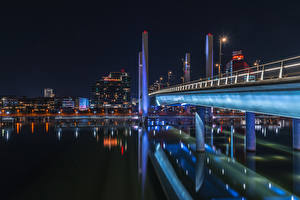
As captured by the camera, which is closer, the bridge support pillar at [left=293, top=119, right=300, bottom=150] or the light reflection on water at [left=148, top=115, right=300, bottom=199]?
the light reflection on water at [left=148, top=115, right=300, bottom=199]

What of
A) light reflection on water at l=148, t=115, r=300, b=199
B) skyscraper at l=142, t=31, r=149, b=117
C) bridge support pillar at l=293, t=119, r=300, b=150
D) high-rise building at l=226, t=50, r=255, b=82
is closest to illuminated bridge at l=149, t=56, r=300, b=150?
light reflection on water at l=148, t=115, r=300, b=199

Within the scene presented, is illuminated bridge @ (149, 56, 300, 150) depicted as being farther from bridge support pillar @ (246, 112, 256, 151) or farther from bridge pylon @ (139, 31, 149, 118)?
bridge pylon @ (139, 31, 149, 118)

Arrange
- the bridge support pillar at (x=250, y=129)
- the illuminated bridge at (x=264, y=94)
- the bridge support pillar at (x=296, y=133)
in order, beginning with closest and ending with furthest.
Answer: the illuminated bridge at (x=264, y=94) → the bridge support pillar at (x=250, y=129) → the bridge support pillar at (x=296, y=133)

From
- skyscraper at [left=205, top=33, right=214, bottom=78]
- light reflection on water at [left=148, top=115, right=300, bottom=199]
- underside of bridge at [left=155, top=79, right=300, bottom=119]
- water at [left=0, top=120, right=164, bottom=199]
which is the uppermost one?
skyscraper at [left=205, top=33, right=214, bottom=78]

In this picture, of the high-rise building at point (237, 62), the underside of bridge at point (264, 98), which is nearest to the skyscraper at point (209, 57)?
the underside of bridge at point (264, 98)

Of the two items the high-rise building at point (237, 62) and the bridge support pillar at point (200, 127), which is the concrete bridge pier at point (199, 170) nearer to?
the bridge support pillar at point (200, 127)

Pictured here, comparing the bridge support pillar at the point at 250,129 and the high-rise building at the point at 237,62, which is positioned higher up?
the high-rise building at the point at 237,62

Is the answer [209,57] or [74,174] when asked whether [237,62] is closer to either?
[209,57]

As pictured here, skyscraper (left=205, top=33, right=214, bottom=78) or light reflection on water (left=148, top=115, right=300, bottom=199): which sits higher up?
skyscraper (left=205, top=33, right=214, bottom=78)

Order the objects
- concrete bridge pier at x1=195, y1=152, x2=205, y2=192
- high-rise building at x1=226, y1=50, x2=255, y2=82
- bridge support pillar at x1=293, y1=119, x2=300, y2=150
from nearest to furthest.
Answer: concrete bridge pier at x1=195, y1=152, x2=205, y2=192, bridge support pillar at x1=293, y1=119, x2=300, y2=150, high-rise building at x1=226, y1=50, x2=255, y2=82

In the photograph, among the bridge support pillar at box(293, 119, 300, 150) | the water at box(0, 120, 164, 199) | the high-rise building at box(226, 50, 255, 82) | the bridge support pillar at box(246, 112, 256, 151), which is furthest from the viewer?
the high-rise building at box(226, 50, 255, 82)

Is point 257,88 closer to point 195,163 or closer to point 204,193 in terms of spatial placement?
point 204,193

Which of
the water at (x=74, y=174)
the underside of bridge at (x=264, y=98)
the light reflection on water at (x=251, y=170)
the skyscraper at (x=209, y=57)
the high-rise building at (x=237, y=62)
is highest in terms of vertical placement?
the high-rise building at (x=237, y=62)

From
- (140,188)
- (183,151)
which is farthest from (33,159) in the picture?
(183,151)
